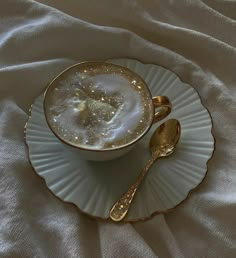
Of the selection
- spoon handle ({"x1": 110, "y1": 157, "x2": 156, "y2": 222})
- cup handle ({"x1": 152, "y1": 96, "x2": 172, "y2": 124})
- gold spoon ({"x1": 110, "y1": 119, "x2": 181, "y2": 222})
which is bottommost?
spoon handle ({"x1": 110, "y1": 157, "x2": 156, "y2": 222})

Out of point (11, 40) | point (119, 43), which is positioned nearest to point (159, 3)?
point (119, 43)

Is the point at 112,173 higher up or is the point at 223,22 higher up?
the point at 223,22

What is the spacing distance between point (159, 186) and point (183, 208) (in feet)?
0.13

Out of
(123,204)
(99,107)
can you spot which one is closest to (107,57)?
(99,107)

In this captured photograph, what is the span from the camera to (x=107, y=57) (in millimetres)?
693

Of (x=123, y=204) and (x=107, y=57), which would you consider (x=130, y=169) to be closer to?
(x=123, y=204)

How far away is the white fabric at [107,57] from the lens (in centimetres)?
52

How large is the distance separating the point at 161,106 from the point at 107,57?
158mm

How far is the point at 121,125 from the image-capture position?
1.85 ft

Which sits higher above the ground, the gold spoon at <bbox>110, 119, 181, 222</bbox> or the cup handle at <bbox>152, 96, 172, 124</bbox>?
the cup handle at <bbox>152, 96, 172, 124</bbox>

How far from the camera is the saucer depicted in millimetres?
539

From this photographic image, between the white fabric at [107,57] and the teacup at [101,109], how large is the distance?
0.07 m

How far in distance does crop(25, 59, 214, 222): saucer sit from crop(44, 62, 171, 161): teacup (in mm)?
24

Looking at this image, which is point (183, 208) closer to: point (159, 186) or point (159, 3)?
point (159, 186)
